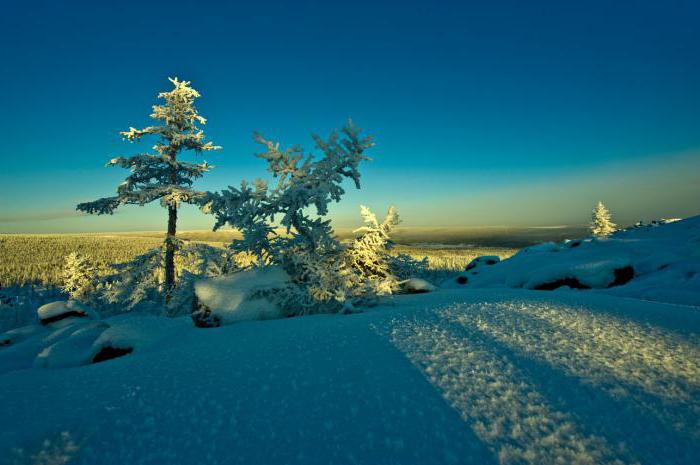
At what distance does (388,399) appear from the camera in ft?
6.33

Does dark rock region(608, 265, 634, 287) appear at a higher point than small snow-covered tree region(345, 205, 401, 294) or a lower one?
lower

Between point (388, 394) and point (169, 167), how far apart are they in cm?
1458

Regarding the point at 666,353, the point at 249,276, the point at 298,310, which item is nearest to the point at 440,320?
the point at 666,353

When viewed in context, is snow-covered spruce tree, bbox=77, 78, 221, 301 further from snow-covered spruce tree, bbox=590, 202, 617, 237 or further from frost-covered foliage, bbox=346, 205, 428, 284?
snow-covered spruce tree, bbox=590, 202, 617, 237

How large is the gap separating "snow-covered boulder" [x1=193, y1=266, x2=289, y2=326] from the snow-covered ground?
836mm

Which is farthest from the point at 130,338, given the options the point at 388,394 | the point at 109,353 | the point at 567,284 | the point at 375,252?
the point at 567,284

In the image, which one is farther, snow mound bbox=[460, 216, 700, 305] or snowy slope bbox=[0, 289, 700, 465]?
snow mound bbox=[460, 216, 700, 305]

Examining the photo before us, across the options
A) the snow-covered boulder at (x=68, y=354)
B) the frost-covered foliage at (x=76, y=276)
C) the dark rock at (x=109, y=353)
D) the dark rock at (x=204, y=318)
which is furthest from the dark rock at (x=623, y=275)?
the frost-covered foliage at (x=76, y=276)

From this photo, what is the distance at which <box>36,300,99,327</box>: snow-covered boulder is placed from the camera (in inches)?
289

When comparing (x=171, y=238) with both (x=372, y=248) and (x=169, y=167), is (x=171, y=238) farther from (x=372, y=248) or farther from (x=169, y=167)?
(x=372, y=248)

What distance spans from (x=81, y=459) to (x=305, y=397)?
1.08 m

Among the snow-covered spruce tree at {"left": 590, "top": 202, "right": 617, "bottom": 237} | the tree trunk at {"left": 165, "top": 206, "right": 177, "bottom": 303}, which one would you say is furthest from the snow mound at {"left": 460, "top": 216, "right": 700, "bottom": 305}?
the snow-covered spruce tree at {"left": 590, "top": 202, "right": 617, "bottom": 237}

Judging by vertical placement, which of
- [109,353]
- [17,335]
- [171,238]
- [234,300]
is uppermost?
[171,238]

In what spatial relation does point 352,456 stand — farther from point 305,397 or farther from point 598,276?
point 598,276
